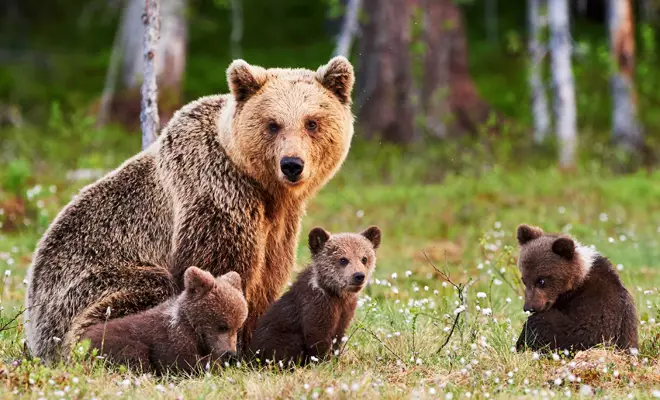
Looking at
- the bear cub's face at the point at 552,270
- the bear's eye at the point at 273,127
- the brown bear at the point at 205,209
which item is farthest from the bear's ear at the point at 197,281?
the bear cub's face at the point at 552,270

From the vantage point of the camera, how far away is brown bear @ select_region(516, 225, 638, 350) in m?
6.92

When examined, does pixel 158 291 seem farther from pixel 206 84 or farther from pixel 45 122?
pixel 206 84

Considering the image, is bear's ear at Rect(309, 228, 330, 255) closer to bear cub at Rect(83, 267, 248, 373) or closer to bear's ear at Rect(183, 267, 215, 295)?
bear cub at Rect(83, 267, 248, 373)

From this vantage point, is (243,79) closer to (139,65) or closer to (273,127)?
(273,127)

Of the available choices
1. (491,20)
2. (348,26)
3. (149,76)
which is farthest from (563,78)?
(491,20)

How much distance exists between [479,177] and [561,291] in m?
9.80

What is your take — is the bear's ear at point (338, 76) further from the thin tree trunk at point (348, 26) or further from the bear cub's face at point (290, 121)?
the thin tree trunk at point (348, 26)

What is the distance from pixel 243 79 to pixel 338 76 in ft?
2.41

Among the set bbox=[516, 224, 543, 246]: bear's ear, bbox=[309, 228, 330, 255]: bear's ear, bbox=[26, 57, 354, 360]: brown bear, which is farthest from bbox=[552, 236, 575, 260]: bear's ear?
bbox=[26, 57, 354, 360]: brown bear

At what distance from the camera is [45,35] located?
37.2m

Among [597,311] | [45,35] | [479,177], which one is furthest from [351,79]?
[45,35]

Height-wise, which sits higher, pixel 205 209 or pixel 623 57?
pixel 623 57

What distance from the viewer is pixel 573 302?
6996mm

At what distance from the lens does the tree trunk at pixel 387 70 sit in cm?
2097
